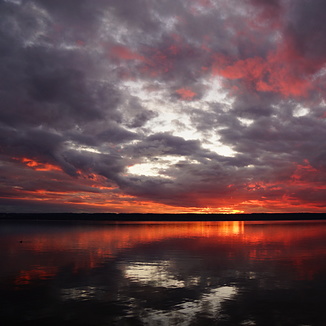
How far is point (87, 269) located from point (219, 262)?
16.2 metres

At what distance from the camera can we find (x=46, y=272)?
35.9 metres

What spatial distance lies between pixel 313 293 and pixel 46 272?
83.5 ft

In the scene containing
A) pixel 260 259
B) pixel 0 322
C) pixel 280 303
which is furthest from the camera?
pixel 260 259

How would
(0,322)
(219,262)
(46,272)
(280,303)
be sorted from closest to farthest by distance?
(0,322) → (280,303) → (46,272) → (219,262)

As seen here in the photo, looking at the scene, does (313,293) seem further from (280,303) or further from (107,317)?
(107,317)

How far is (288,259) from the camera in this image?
46125mm

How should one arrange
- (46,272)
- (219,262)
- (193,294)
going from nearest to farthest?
(193,294), (46,272), (219,262)

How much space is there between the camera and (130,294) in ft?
85.9

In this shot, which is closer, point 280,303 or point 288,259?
point 280,303

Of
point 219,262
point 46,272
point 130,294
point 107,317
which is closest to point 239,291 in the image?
point 130,294

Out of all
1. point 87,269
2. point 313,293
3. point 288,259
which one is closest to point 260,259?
point 288,259

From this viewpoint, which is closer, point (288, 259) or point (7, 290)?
point (7, 290)

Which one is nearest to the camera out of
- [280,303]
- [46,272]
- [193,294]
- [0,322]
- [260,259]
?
[0,322]

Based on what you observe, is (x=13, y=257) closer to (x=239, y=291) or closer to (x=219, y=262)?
(x=219, y=262)
